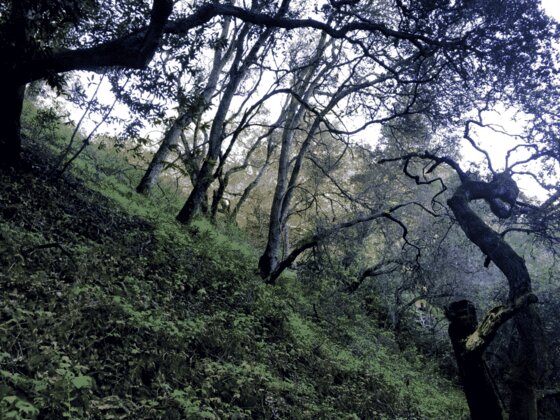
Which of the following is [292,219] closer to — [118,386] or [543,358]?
[543,358]

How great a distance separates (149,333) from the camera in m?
5.57

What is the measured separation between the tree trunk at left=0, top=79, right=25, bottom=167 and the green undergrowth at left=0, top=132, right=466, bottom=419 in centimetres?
49

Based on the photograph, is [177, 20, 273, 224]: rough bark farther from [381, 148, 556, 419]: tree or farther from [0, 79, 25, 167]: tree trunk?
[381, 148, 556, 419]: tree

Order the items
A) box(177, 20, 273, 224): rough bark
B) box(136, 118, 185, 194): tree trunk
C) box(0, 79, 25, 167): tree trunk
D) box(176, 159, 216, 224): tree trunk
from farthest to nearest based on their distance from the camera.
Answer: box(136, 118, 185, 194): tree trunk → box(177, 20, 273, 224): rough bark → box(176, 159, 216, 224): tree trunk → box(0, 79, 25, 167): tree trunk

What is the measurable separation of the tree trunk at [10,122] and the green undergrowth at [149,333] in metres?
0.49

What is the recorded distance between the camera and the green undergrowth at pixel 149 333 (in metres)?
4.13

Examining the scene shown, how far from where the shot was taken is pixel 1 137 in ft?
26.3

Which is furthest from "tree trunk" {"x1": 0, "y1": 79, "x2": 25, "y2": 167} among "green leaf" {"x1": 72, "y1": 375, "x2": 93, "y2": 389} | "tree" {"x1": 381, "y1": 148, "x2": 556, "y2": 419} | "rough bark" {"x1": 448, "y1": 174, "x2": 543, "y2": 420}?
"rough bark" {"x1": 448, "y1": 174, "x2": 543, "y2": 420}

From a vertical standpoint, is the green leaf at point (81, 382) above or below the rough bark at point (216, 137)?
below

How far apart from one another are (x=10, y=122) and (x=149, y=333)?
5.52 meters

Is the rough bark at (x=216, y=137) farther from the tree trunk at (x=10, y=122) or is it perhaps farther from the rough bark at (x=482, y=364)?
the rough bark at (x=482, y=364)

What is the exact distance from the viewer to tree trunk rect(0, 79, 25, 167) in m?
7.91

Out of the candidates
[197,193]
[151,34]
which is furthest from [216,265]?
[151,34]

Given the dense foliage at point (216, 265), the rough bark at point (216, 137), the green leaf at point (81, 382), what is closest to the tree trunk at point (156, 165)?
the dense foliage at point (216, 265)
